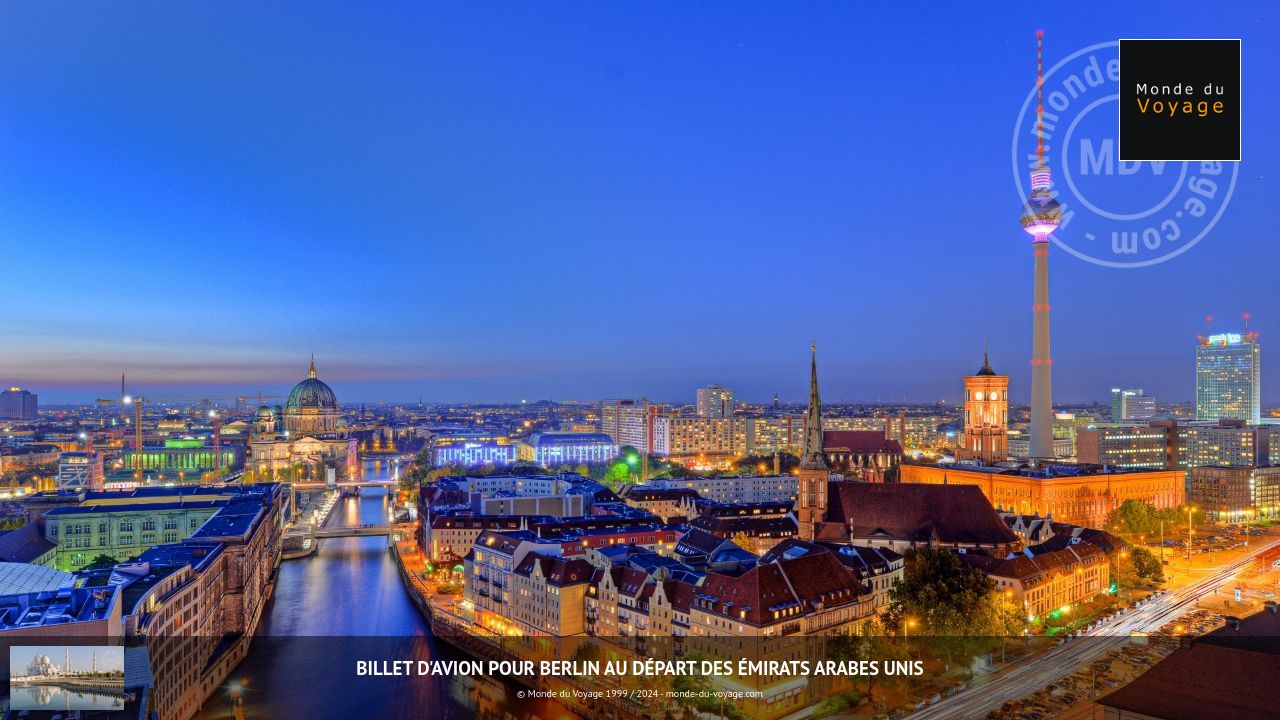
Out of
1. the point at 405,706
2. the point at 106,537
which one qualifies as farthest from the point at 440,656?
the point at 106,537

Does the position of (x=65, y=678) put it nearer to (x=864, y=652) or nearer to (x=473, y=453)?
(x=864, y=652)

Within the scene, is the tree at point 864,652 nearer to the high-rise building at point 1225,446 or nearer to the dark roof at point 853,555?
the dark roof at point 853,555

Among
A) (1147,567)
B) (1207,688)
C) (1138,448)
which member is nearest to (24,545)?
(1207,688)

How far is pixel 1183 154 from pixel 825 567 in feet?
31.0

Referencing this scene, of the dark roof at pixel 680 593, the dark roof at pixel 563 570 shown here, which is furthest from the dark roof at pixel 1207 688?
the dark roof at pixel 563 570

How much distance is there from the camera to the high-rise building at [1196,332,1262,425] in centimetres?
5953

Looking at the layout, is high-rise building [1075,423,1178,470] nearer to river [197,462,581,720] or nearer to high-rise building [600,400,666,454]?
high-rise building [600,400,666,454]

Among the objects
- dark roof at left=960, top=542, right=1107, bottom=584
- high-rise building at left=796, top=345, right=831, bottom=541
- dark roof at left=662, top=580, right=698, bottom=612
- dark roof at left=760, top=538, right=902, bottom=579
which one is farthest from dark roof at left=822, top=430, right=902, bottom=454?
dark roof at left=662, top=580, right=698, bottom=612

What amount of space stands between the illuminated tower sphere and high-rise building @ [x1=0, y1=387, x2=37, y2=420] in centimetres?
9076

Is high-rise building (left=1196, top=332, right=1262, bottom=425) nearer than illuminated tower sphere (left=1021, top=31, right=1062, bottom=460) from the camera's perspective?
No

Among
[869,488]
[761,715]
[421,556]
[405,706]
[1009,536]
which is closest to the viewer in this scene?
[761,715]

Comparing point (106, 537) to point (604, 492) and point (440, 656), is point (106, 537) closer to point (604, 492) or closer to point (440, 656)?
point (440, 656)

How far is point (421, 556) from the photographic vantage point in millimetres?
26828

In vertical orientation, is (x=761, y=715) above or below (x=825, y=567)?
below
